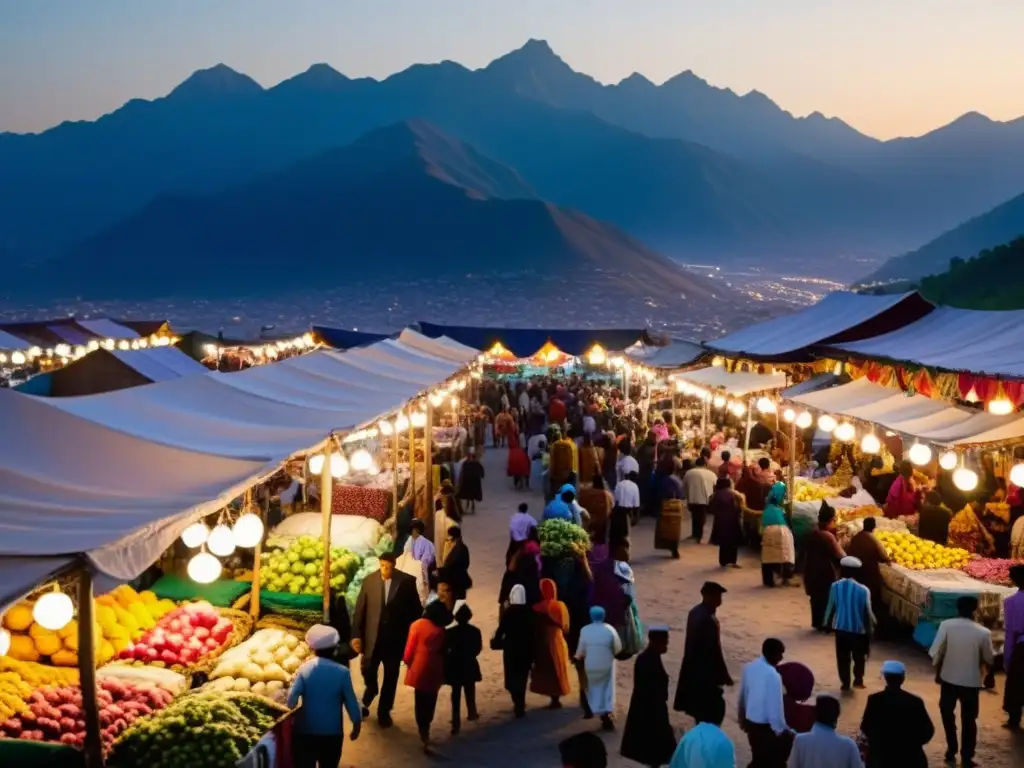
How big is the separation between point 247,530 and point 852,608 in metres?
4.80

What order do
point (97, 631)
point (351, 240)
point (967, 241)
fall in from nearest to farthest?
1. point (97, 631)
2. point (351, 240)
3. point (967, 241)

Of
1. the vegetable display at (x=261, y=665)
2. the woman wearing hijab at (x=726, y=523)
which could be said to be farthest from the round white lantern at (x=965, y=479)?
the vegetable display at (x=261, y=665)

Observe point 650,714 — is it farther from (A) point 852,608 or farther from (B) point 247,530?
(B) point 247,530

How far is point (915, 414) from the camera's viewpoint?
10758 millimetres

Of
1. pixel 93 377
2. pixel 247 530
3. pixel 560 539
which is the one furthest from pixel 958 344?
pixel 93 377

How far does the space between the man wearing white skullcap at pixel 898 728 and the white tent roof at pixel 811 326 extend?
459 inches

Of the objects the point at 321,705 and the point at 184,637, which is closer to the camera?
the point at 321,705

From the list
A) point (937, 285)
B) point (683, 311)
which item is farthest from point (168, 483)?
point (683, 311)

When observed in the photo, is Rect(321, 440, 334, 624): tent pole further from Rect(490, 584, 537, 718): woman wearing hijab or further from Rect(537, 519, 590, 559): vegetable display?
Rect(537, 519, 590, 559): vegetable display

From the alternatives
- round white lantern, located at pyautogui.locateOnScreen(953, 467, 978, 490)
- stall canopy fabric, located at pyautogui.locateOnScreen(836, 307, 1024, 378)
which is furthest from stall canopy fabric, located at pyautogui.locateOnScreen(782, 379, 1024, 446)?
stall canopy fabric, located at pyautogui.locateOnScreen(836, 307, 1024, 378)

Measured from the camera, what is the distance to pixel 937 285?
61.2 m

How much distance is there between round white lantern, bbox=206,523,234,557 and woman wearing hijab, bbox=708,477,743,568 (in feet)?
23.7

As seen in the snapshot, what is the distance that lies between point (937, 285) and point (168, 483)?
6335 centimetres

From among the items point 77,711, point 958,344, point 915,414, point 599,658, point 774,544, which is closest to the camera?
point 77,711
